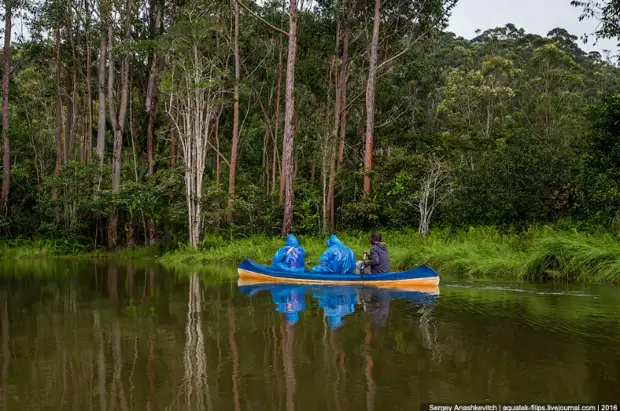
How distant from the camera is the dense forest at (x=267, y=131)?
1725 centimetres

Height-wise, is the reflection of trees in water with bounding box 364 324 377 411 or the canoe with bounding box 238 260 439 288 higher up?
the reflection of trees in water with bounding box 364 324 377 411

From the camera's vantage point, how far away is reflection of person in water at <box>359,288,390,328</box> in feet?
25.5

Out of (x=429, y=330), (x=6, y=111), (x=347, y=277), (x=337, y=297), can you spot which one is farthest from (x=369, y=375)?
(x=6, y=111)

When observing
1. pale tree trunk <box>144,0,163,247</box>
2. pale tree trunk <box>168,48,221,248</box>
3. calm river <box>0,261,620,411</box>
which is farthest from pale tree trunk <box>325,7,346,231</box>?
calm river <box>0,261,620,411</box>

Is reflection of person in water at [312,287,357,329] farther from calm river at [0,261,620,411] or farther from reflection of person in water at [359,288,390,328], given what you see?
reflection of person in water at [359,288,390,328]

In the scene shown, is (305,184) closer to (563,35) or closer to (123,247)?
(123,247)

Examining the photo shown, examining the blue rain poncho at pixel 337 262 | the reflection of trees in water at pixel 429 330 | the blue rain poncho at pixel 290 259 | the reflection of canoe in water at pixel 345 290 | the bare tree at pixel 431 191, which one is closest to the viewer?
the reflection of trees in water at pixel 429 330

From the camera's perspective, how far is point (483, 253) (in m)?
14.3

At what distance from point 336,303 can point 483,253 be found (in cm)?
599

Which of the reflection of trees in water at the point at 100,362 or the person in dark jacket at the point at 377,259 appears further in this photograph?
the person in dark jacket at the point at 377,259

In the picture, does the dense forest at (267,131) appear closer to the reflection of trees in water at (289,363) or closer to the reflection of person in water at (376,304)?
the reflection of person in water at (376,304)

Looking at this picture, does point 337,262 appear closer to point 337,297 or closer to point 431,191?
point 337,297

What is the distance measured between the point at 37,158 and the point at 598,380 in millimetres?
32625

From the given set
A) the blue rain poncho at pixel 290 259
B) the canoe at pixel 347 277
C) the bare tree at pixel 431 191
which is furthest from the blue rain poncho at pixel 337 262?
the bare tree at pixel 431 191
